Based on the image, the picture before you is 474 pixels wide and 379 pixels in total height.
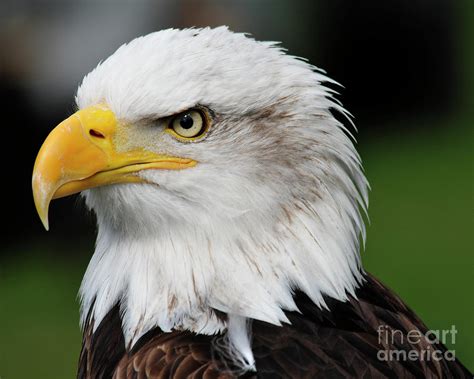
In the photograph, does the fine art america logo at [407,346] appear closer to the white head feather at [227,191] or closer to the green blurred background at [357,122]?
the white head feather at [227,191]

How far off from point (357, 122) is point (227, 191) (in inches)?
233

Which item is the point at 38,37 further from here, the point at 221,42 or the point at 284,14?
the point at 221,42

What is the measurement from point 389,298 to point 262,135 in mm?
693

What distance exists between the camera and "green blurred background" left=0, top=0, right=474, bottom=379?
6.26m

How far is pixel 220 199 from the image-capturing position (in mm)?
2559

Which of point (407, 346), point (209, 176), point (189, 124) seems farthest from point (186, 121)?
point (407, 346)

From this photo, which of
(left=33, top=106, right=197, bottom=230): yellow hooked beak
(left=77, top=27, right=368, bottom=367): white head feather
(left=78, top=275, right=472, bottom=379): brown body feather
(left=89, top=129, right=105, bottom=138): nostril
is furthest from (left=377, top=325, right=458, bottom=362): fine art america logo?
(left=89, top=129, right=105, bottom=138): nostril

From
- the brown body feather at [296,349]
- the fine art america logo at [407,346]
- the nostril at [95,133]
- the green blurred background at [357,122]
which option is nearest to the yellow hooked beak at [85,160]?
the nostril at [95,133]

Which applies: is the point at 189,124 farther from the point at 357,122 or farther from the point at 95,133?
the point at 357,122

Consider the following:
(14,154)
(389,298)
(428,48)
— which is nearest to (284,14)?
(428,48)

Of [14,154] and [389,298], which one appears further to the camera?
[14,154]

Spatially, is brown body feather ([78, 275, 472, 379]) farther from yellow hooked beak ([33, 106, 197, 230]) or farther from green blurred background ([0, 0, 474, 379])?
green blurred background ([0, 0, 474, 379])

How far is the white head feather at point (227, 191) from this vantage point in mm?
2516

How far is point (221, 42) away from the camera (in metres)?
2.61
